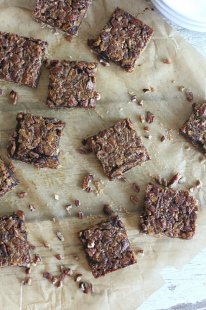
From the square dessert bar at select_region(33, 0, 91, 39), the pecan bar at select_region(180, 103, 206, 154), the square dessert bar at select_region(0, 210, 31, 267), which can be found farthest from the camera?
the pecan bar at select_region(180, 103, 206, 154)

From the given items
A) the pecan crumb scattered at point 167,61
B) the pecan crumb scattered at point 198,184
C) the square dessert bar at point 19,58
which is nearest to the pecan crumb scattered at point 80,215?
the pecan crumb scattered at point 198,184

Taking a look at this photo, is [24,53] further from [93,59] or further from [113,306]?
[113,306]

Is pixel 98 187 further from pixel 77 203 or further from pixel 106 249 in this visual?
pixel 106 249

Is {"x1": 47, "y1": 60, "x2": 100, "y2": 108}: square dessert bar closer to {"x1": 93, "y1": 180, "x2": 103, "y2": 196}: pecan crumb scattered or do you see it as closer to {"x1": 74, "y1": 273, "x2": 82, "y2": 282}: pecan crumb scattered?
{"x1": 93, "y1": 180, "x2": 103, "y2": 196}: pecan crumb scattered

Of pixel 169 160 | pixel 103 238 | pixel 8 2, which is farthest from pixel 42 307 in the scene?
pixel 8 2

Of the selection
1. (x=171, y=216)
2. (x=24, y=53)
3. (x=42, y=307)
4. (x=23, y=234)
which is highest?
(x=24, y=53)

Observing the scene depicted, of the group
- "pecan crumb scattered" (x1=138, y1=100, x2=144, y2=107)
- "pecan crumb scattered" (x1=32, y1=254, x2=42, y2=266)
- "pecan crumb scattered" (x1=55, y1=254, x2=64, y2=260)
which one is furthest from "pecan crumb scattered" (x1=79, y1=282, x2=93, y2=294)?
"pecan crumb scattered" (x1=138, y1=100, x2=144, y2=107)

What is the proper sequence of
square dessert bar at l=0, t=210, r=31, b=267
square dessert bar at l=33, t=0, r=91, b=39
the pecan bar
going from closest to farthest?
square dessert bar at l=0, t=210, r=31, b=267 → square dessert bar at l=33, t=0, r=91, b=39 → the pecan bar
